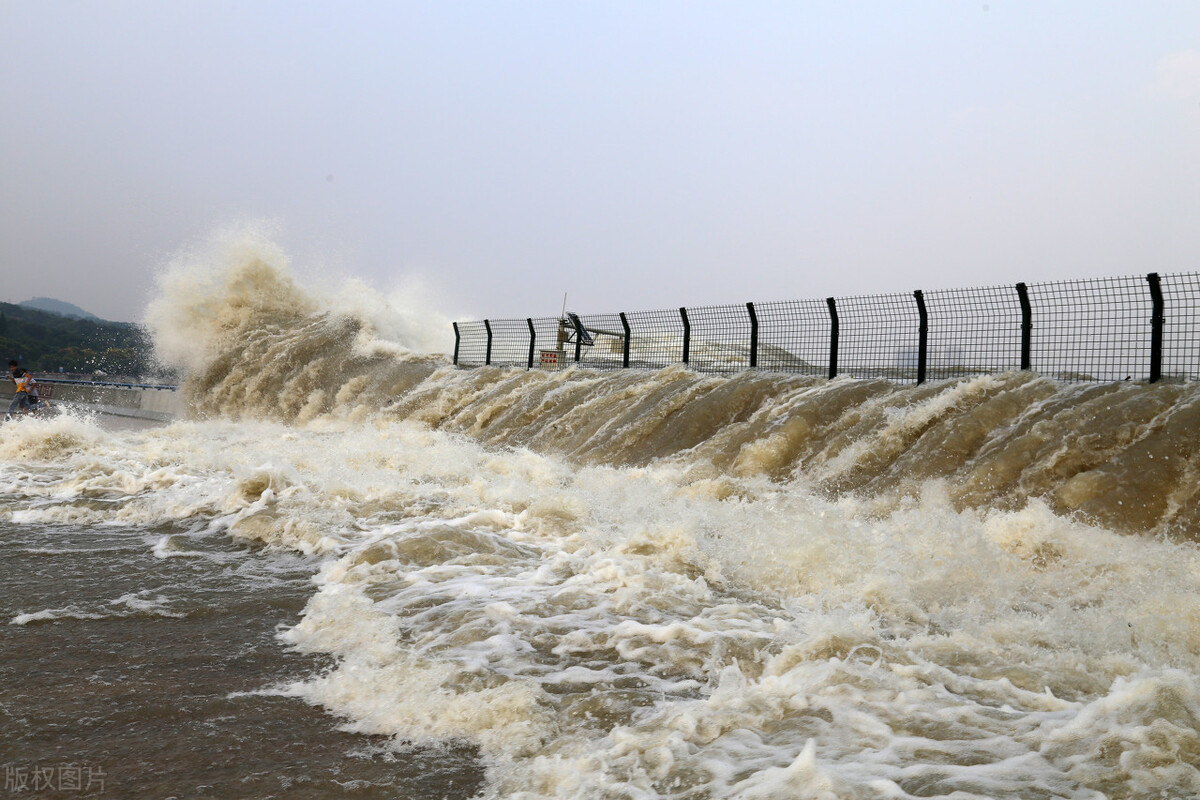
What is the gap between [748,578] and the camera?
220 inches

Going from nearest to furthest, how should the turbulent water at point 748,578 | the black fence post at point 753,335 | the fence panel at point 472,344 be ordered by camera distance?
the turbulent water at point 748,578 < the black fence post at point 753,335 < the fence panel at point 472,344

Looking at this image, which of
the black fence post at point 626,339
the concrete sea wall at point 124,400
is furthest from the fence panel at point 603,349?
the concrete sea wall at point 124,400

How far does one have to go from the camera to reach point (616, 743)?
2939mm

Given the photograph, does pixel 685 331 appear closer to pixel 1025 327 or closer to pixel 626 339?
pixel 626 339

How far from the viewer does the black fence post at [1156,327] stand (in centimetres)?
A: 949

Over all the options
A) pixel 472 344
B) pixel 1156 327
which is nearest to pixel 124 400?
pixel 472 344

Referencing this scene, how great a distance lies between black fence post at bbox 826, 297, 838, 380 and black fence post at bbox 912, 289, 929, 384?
1453 millimetres

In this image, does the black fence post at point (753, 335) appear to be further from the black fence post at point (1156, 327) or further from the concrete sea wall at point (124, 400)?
the concrete sea wall at point (124, 400)

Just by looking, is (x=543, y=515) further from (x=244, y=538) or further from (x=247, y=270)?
(x=247, y=270)

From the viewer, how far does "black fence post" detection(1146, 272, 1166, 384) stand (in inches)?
374

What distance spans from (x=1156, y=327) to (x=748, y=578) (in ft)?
23.2

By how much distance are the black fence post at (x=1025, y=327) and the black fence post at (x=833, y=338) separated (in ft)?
9.70

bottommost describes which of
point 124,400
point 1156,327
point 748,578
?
point 748,578

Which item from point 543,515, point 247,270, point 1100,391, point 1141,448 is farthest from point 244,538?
point 247,270
